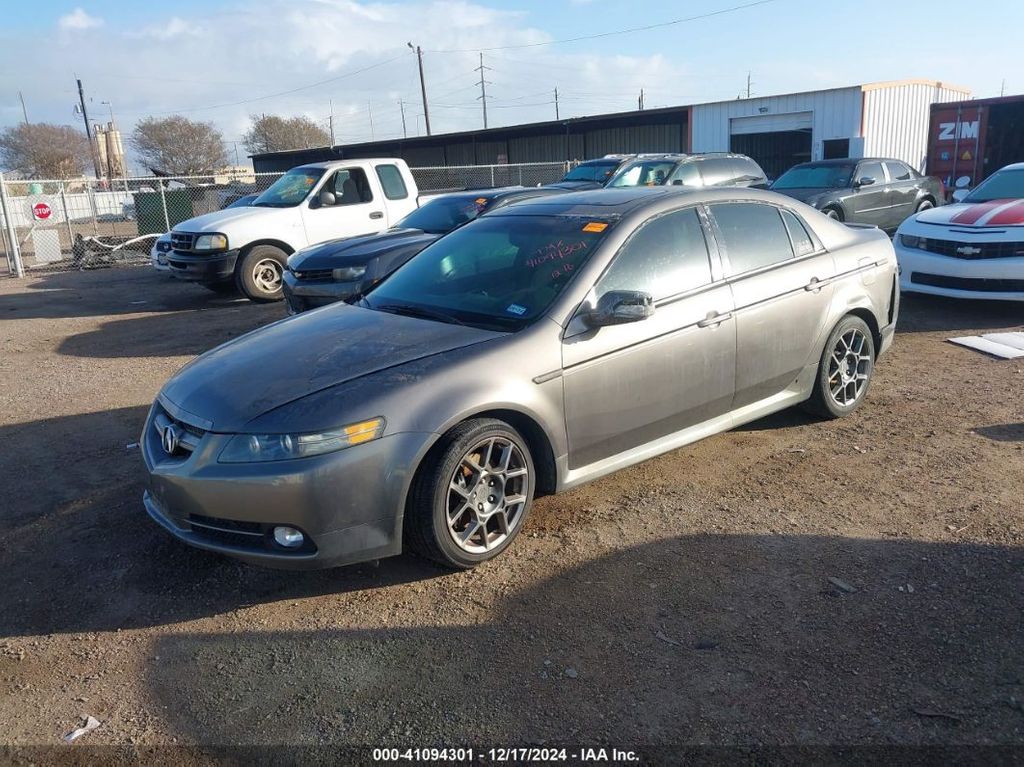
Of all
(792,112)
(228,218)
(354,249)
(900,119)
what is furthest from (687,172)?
(900,119)

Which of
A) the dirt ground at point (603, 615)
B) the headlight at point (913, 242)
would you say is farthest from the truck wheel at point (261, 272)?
the headlight at point (913, 242)

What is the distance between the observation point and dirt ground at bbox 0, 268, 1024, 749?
2.79 metres

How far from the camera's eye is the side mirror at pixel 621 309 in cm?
389

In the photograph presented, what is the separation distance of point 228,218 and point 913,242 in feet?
28.8

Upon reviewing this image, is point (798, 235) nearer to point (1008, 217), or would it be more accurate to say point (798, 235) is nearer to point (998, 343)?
point (998, 343)

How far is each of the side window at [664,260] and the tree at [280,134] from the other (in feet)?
249

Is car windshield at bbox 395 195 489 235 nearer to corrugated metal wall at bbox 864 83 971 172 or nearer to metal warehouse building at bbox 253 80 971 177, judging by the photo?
metal warehouse building at bbox 253 80 971 177

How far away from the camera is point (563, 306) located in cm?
399

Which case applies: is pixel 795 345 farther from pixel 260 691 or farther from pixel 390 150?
pixel 390 150

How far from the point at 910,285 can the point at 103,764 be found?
893cm

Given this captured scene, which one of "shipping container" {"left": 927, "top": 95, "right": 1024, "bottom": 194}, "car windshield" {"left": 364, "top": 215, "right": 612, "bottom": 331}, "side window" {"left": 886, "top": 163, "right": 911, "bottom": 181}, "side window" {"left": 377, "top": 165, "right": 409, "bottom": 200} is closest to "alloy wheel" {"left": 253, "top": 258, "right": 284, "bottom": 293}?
"side window" {"left": 377, "top": 165, "right": 409, "bottom": 200}

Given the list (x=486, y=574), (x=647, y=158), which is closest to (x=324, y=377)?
(x=486, y=574)

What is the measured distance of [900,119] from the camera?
81.5 ft

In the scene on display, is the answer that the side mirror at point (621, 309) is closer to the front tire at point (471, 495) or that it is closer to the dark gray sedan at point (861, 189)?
the front tire at point (471, 495)
